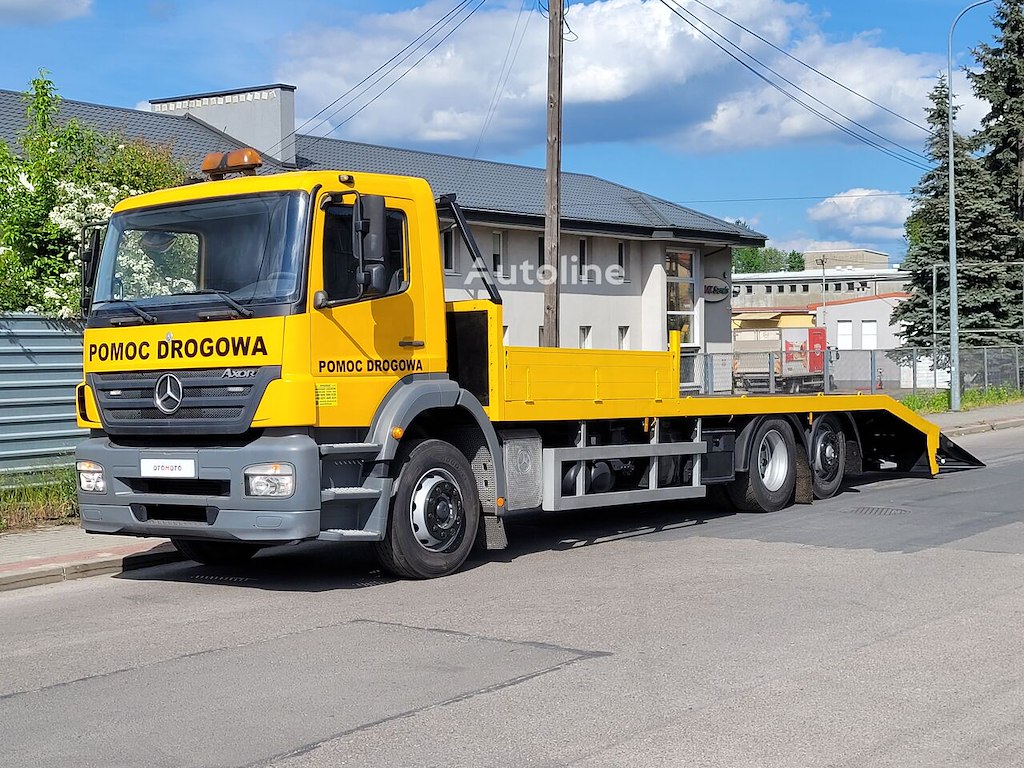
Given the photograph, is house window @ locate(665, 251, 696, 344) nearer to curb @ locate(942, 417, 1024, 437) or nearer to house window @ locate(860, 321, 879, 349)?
curb @ locate(942, 417, 1024, 437)

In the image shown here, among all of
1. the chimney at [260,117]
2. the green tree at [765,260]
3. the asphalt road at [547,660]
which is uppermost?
the green tree at [765,260]

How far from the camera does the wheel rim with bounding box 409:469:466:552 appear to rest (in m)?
9.59

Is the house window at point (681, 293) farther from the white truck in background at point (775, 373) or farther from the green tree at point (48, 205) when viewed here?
the green tree at point (48, 205)

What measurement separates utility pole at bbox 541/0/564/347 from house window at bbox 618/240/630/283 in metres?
18.2

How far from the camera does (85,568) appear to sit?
34.0 ft

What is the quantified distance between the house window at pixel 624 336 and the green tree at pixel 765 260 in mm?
130025

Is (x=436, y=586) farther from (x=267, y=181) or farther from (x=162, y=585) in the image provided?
(x=267, y=181)

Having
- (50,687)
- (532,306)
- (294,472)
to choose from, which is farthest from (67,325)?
(532,306)

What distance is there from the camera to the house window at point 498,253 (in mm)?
Answer: 32719

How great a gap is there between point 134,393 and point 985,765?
20.8 ft

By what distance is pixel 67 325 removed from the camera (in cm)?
1376

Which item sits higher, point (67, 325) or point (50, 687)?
point (67, 325)

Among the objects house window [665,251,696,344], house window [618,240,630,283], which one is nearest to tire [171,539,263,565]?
house window [618,240,630,283]

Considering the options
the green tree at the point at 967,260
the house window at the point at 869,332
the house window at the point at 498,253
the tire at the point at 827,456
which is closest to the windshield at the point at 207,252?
the tire at the point at 827,456
